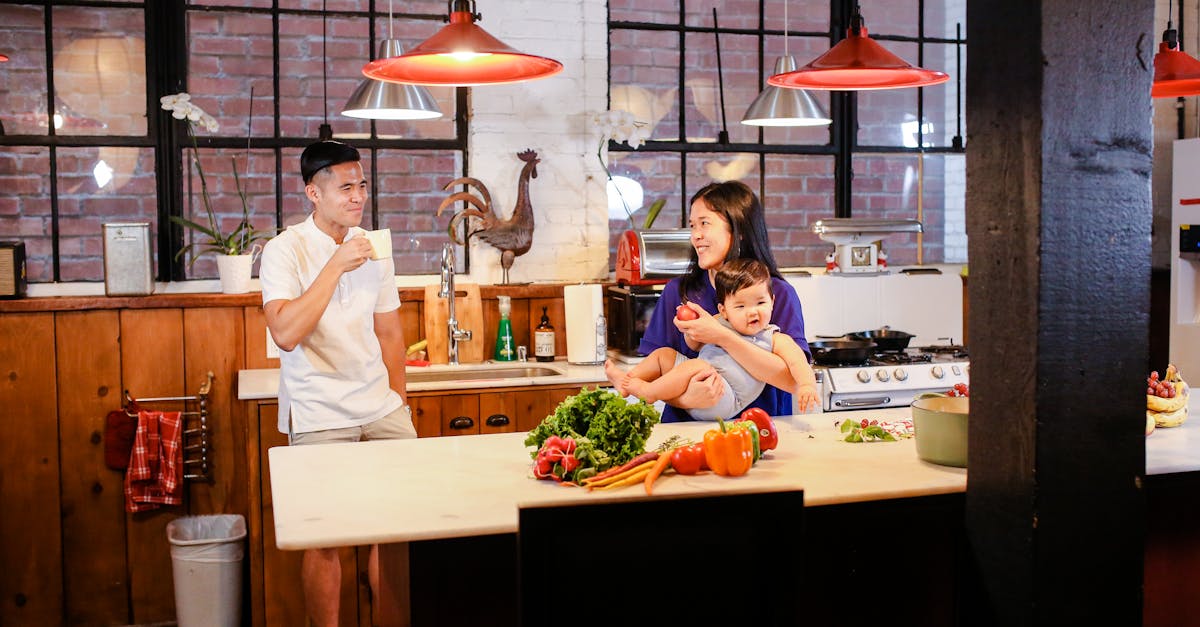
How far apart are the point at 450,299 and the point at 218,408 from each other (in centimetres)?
103

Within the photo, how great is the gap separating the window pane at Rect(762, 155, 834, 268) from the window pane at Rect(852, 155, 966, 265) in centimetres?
18

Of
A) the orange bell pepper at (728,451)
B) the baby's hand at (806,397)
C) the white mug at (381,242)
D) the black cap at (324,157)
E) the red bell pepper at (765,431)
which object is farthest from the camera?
the white mug at (381,242)

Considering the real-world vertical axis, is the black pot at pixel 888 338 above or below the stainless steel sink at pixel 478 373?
above

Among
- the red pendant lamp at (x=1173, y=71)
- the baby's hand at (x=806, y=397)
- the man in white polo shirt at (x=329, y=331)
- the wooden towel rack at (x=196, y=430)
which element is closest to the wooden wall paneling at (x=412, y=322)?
the wooden towel rack at (x=196, y=430)

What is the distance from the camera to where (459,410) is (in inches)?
180

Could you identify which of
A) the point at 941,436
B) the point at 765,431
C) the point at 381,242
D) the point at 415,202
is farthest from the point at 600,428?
the point at 415,202

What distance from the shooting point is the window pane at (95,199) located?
488cm

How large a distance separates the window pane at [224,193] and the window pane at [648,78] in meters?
1.63

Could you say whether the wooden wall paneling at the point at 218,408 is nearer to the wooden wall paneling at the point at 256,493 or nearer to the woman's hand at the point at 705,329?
the wooden wall paneling at the point at 256,493

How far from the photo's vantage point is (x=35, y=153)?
483 cm

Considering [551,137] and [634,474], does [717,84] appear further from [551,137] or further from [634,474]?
[634,474]

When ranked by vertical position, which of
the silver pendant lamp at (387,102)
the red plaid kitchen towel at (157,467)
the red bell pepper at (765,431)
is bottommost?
the red plaid kitchen towel at (157,467)

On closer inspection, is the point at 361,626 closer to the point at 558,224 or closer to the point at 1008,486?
the point at 558,224

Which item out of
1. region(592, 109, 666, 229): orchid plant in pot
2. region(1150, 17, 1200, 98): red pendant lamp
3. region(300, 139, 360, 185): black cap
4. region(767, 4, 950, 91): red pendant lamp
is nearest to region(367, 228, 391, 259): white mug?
region(300, 139, 360, 185): black cap
